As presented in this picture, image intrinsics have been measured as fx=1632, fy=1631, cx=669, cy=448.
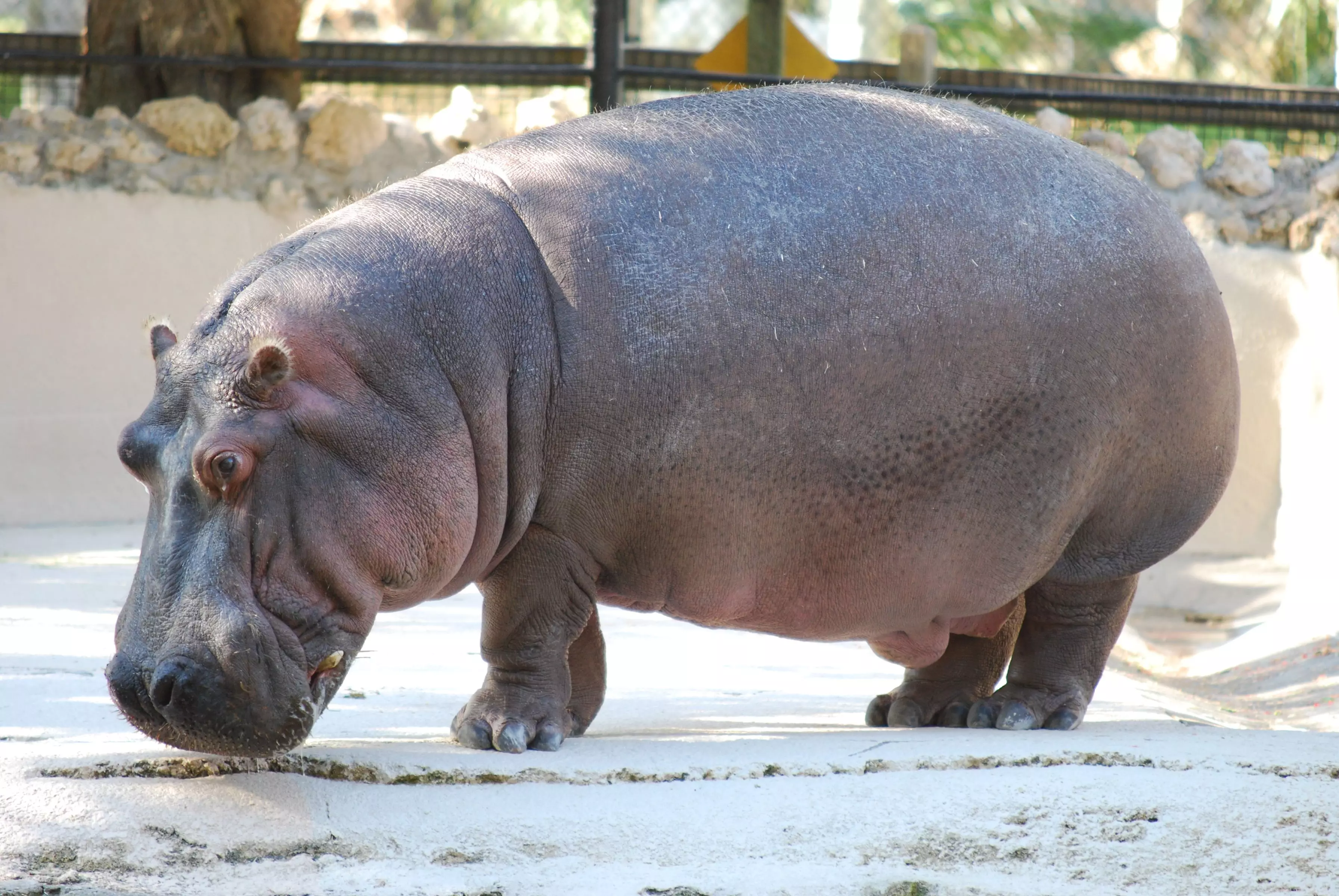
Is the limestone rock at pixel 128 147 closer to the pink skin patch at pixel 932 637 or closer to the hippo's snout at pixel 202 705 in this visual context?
the pink skin patch at pixel 932 637

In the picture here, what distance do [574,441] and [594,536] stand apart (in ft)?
0.65

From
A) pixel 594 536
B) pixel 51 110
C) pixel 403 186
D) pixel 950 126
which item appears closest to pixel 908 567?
pixel 594 536

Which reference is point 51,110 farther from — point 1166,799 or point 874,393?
point 1166,799

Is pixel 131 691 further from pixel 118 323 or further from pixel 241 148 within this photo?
pixel 241 148

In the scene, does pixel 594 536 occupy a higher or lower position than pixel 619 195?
lower

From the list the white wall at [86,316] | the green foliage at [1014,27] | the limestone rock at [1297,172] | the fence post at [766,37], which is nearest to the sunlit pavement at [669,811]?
the white wall at [86,316]

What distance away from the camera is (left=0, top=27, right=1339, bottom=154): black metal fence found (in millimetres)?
7898

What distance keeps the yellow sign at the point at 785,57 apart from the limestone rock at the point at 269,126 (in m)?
1.94

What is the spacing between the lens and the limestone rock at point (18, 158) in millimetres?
7438

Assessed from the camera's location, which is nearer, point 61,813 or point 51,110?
point 61,813

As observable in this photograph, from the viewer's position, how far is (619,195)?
3.22 metres

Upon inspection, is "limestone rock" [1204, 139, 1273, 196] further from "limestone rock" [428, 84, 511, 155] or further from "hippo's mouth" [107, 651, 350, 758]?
"hippo's mouth" [107, 651, 350, 758]

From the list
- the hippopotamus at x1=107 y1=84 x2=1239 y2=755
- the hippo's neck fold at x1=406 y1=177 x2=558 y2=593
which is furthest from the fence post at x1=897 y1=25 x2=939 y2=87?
the hippo's neck fold at x1=406 y1=177 x2=558 y2=593

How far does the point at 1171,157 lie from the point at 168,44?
486 centimetres
